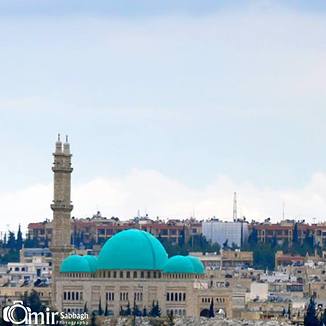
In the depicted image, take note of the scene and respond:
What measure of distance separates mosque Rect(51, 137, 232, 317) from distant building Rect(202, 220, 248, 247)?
1638 inches

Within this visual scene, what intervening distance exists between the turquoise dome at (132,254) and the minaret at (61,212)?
8.51 ft

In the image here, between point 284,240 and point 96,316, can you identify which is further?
point 284,240

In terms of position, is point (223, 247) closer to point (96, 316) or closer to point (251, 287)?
point (251, 287)

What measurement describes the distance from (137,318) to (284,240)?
47554mm

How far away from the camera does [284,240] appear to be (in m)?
150

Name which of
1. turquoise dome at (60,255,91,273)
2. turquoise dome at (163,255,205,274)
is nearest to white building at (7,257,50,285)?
turquoise dome at (60,255,91,273)

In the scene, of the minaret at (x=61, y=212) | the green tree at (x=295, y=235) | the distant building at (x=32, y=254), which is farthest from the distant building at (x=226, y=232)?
the minaret at (x=61, y=212)

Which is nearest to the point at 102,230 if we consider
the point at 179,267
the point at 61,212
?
the point at 61,212

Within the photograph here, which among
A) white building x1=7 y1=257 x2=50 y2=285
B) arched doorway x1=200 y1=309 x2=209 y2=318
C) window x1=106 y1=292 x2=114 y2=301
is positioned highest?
white building x1=7 y1=257 x2=50 y2=285

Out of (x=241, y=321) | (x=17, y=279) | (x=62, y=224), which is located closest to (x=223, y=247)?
(x=17, y=279)

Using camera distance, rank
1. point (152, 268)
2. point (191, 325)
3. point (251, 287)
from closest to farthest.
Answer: point (191, 325) → point (152, 268) → point (251, 287)

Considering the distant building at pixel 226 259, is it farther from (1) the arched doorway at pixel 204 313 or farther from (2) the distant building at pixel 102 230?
(1) the arched doorway at pixel 204 313

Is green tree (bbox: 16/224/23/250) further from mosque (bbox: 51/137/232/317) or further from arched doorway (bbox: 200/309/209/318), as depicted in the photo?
arched doorway (bbox: 200/309/209/318)

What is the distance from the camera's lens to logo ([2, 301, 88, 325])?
8888 cm
